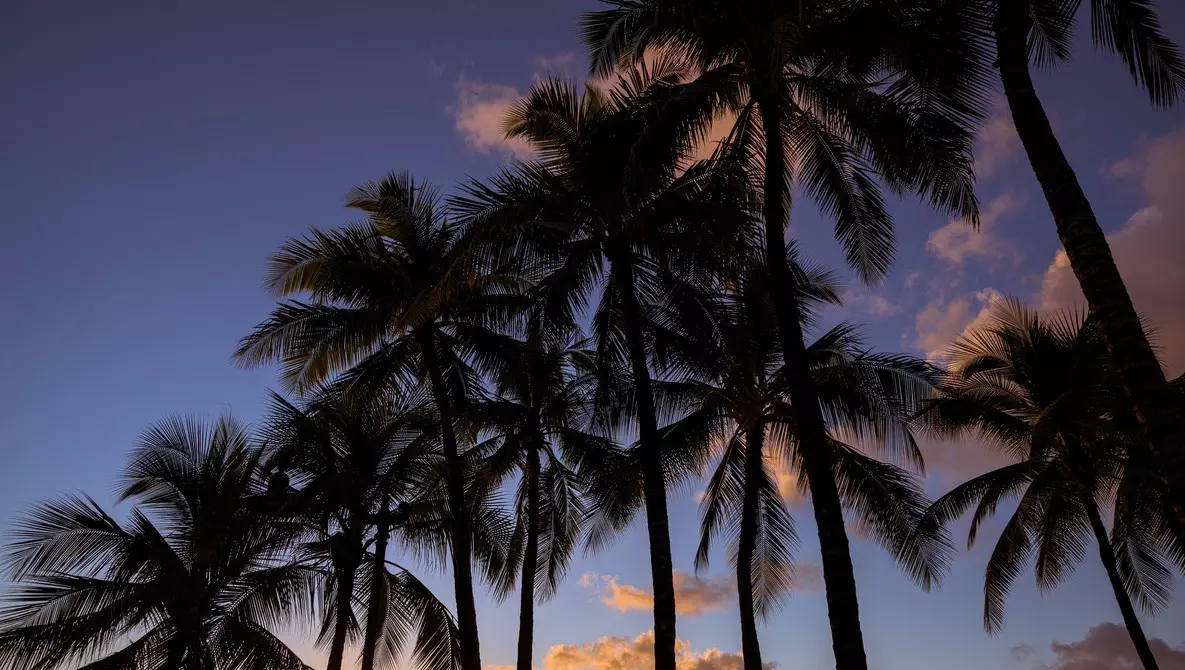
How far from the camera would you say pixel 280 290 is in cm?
1905

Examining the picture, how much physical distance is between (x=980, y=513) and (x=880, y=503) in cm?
485

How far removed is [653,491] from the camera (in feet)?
44.6

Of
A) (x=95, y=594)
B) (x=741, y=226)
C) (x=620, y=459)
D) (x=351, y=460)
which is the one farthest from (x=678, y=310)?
(x=95, y=594)

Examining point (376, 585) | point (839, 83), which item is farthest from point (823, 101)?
A: point (376, 585)

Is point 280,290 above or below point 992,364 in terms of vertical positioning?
above

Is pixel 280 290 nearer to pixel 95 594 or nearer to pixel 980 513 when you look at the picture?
pixel 95 594

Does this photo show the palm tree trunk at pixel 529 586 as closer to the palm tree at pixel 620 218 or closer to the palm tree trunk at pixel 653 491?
the palm tree at pixel 620 218

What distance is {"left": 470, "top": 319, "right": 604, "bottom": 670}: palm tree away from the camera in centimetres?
1861

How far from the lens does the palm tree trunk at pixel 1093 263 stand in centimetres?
682

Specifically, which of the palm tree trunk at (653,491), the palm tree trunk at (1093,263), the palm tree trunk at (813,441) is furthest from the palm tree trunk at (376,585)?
the palm tree trunk at (1093,263)

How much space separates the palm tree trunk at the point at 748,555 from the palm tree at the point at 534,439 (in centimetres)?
406

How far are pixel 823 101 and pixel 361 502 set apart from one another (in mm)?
11935

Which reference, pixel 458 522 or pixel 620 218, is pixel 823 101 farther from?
pixel 458 522

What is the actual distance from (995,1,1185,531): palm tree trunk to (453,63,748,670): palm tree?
198 inches
